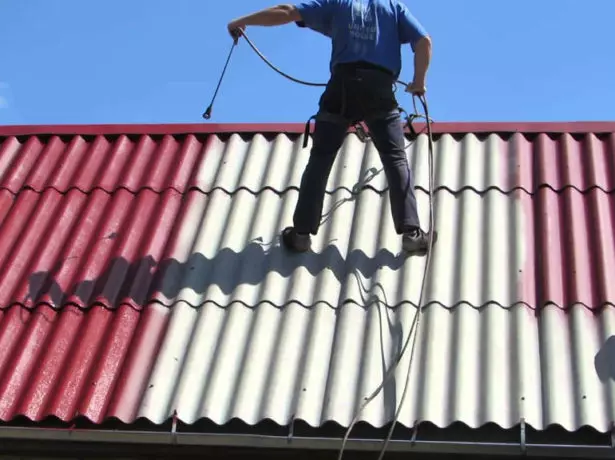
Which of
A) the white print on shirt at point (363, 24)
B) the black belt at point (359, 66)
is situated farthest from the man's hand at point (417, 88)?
the white print on shirt at point (363, 24)

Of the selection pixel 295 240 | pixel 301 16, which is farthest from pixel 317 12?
pixel 295 240

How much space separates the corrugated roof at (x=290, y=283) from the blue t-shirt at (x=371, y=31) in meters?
0.93

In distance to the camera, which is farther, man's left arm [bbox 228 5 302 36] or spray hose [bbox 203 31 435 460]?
man's left arm [bbox 228 5 302 36]

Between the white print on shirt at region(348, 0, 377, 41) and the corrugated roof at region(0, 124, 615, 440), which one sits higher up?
the white print on shirt at region(348, 0, 377, 41)

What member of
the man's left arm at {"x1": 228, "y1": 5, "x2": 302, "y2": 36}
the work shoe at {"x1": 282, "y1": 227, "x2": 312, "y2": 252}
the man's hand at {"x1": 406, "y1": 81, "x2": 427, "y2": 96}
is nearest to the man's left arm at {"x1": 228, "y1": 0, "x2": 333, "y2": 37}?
the man's left arm at {"x1": 228, "y1": 5, "x2": 302, "y2": 36}

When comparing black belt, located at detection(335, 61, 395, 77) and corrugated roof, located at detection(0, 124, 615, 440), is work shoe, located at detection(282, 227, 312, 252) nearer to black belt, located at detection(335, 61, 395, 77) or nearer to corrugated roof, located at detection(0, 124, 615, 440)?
corrugated roof, located at detection(0, 124, 615, 440)

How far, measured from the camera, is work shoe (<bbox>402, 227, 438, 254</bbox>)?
20.1 ft

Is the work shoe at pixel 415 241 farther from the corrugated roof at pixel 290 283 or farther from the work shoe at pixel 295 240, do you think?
the work shoe at pixel 295 240

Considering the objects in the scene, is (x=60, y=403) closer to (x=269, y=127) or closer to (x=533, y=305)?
(x=533, y=305)

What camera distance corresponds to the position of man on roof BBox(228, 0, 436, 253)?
20.2 feet

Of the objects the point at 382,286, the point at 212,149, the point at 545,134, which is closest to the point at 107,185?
the point at 212,149

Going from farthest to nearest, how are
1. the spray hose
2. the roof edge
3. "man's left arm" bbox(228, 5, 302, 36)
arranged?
the roof edge < "man's left arm" bbox(228, 5, 302, 36) < the spray hose

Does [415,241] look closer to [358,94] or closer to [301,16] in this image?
[358,94]

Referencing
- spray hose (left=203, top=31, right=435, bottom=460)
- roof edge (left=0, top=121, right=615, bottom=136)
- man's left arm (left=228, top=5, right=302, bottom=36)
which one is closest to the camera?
spray hose (left=203, top=31, right=435, bottom=460)
